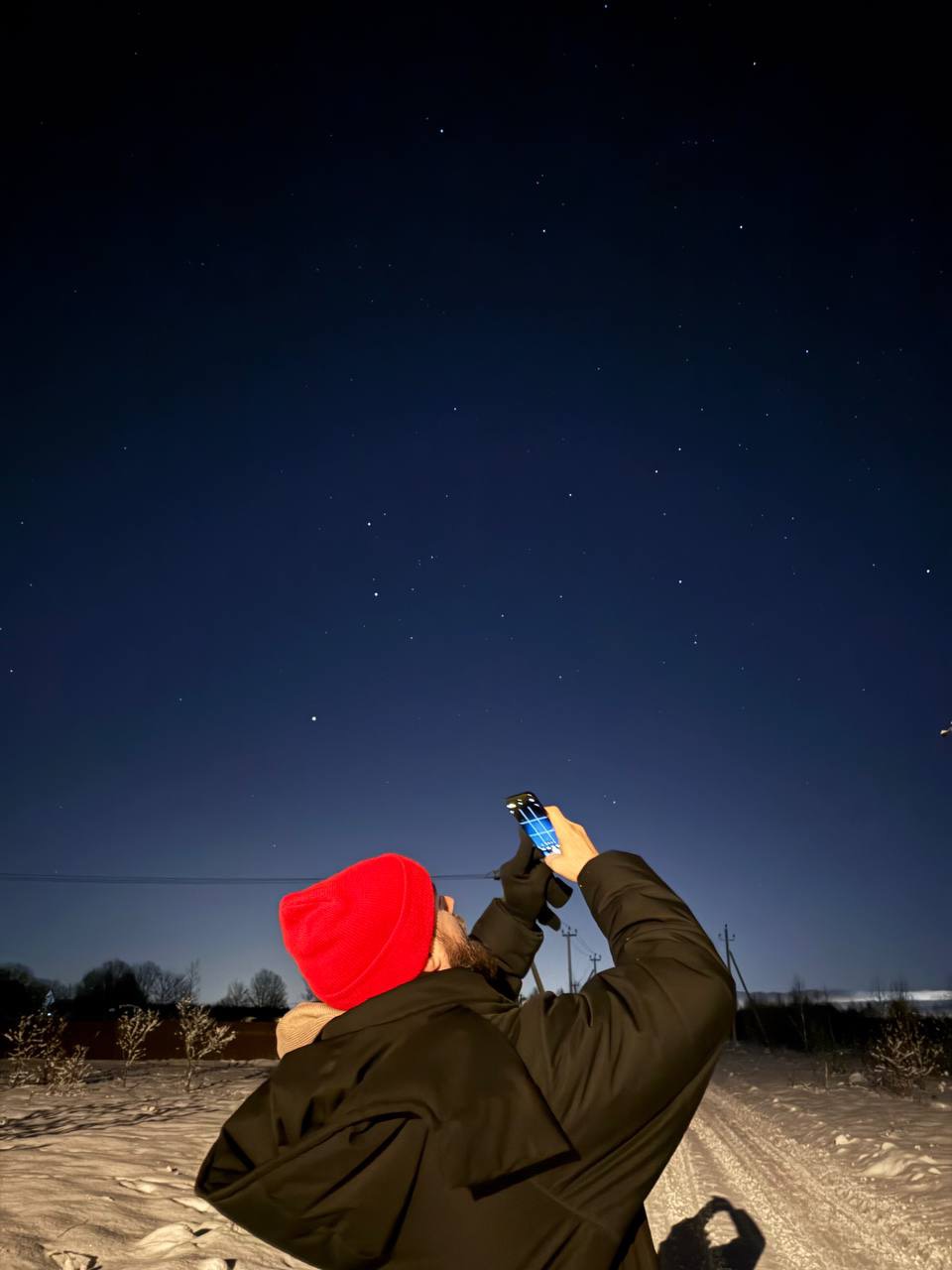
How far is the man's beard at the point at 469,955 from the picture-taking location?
137 centimetres

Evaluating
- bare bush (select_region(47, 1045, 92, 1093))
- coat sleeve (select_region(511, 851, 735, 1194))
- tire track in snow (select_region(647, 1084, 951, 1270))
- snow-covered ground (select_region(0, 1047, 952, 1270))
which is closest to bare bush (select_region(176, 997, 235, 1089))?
bare bush (select_region(47, 1045, 92, 1093))

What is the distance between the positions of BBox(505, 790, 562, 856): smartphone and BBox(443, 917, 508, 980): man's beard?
201 millimetres

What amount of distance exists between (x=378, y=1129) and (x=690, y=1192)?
8.43m

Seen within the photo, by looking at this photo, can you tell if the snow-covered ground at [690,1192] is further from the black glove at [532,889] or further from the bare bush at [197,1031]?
the bare bush at [197,1031]

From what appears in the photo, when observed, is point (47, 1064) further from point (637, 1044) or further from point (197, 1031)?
point (637, 1044)

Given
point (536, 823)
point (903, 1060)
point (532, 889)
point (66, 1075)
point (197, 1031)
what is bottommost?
point (903, 1060)

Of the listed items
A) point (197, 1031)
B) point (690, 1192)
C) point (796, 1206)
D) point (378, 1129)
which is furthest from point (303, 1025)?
point (197, 1031)

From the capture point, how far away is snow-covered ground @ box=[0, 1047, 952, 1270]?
517 cm

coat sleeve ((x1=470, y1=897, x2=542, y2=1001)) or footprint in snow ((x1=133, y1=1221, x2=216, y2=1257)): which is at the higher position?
coat sleeve ((x1=470, y1=897, x2=542, y2=1001))

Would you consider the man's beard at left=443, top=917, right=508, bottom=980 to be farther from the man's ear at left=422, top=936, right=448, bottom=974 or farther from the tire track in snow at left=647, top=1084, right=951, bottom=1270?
the tire track in snow at left=647, top=1084, right=951, bottom=1270

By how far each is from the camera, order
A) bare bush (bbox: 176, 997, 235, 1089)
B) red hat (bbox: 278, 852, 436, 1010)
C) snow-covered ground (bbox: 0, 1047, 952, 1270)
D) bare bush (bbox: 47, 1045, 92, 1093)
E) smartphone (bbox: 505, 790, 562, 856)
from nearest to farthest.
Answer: red hat (bbox: 278, 852, 436, 1010), smartphone (bbox: 505, 790, 562, 856), snow-covered ground (bbox: 0, 1047, 952, 1270), bare bush (bbox: 47, 1045, 92, 1093), bare bush (bbox: 176, 997, 235, 1089)

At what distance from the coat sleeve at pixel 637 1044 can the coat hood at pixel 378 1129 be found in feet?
0.13

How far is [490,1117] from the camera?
0.98m

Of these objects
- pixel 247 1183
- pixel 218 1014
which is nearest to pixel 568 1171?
pixel 247 1183
